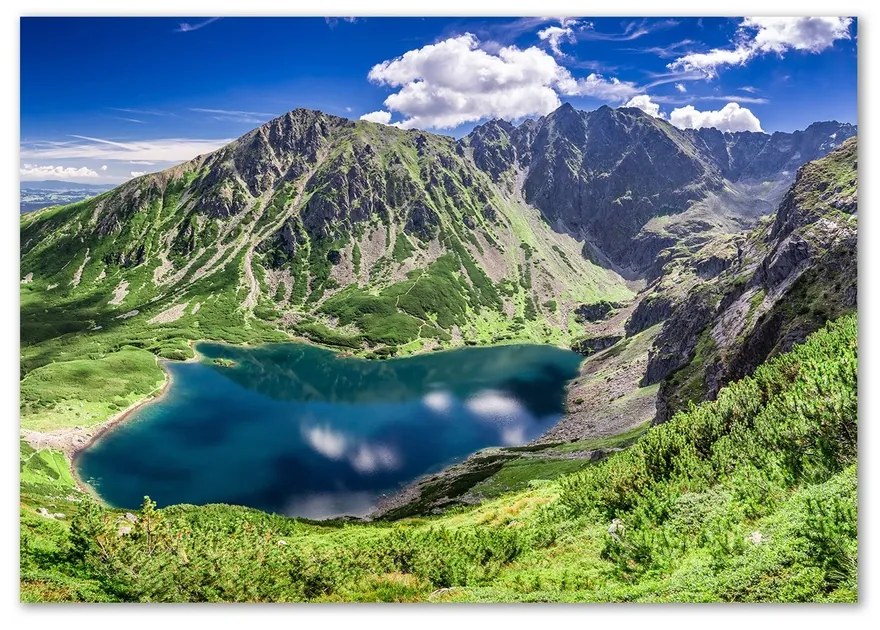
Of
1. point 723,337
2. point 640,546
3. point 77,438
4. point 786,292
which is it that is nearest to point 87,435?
point 77,438

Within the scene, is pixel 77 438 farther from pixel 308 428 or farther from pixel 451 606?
pixel 451 606

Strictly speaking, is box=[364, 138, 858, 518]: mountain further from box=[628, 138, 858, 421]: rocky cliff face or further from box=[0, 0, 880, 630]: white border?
box=[0, 0, 880, 630]: white border

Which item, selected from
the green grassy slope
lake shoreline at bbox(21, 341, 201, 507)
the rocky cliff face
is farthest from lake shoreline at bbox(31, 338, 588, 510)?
the green grassy slope

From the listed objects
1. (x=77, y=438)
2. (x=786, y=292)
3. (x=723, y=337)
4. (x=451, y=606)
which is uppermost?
(x=786, y=292)

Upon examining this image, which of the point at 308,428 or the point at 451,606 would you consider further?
the point at 308,428

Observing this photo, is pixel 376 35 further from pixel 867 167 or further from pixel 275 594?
pixel 275 594
